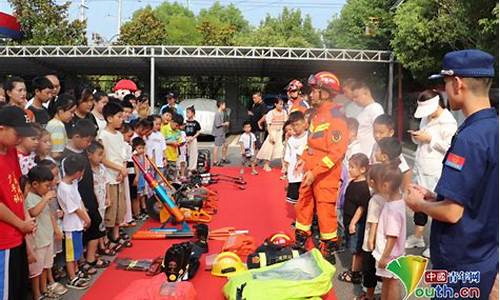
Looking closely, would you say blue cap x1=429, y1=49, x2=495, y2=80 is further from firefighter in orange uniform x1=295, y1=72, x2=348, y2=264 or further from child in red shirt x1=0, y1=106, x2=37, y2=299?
child in red shirt x1=0, y1=106, x2=37, y2=299

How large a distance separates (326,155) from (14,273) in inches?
105

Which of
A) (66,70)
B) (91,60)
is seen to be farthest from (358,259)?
(66,70)

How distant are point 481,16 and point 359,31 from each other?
11573 mm

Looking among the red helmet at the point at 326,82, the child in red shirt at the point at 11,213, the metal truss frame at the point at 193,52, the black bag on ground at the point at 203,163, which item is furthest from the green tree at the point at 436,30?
the child in red shirt at the point at 11,213

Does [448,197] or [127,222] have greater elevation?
[448,197]

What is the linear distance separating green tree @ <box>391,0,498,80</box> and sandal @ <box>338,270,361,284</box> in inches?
266

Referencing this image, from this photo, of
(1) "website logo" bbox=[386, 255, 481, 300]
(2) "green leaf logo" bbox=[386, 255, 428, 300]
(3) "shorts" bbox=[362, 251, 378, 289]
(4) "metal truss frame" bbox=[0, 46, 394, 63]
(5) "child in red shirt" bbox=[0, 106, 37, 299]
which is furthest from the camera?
(4) "metal truss frame" bbox=[0, 46, 394, 63]

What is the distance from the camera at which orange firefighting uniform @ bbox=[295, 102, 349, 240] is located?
444cm

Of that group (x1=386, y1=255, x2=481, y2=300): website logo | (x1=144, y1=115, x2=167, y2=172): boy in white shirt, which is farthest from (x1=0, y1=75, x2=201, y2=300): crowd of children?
(x1=386, y1=255, x2=481, y2=300): website logo

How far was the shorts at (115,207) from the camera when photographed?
500 centimetres

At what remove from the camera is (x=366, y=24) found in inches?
740

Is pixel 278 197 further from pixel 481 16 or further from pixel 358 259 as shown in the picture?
pixel 481 16

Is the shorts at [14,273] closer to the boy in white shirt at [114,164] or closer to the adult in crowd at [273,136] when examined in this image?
the boy in white shirt at [114,164]

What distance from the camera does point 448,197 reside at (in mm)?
2061
